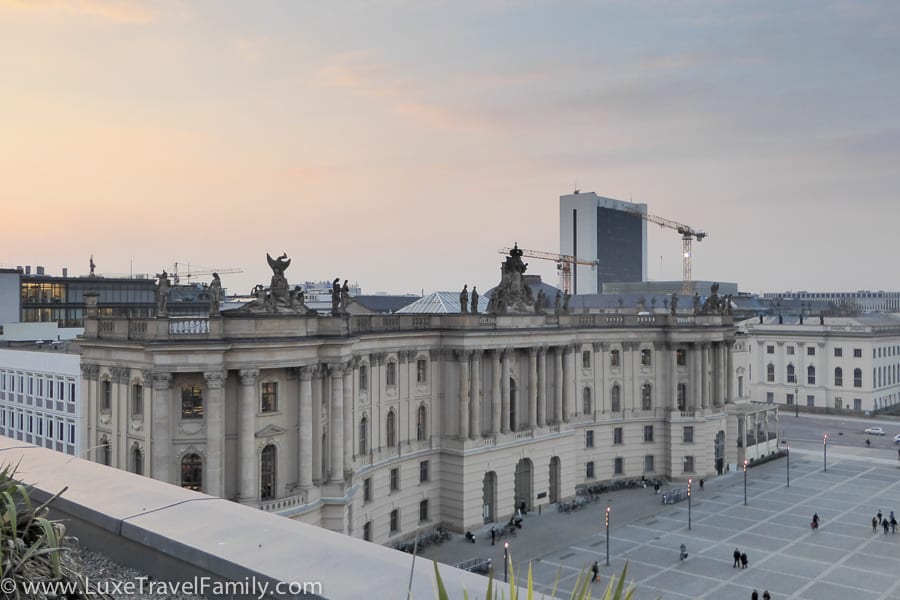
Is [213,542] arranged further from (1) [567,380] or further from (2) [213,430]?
(1) [567,380]

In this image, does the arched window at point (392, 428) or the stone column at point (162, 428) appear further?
the arched window at point (392, 428)

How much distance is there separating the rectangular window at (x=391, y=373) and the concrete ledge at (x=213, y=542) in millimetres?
51599

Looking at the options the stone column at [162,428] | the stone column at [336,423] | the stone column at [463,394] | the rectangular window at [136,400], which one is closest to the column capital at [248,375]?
the stone column at [162,428]

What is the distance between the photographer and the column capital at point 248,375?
46875mm

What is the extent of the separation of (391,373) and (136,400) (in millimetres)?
21127

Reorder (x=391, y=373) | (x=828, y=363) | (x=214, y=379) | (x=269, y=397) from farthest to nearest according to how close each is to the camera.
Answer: (x=828, y=363), (x=391, y=373), (x=269, y=397), (x=214, y=379)

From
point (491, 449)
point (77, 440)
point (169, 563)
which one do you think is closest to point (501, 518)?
point (491, 449)

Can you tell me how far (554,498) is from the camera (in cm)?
7556

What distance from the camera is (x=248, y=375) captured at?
4703cm

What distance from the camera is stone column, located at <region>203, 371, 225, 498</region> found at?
4569cm

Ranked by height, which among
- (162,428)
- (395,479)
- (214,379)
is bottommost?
(395,479)

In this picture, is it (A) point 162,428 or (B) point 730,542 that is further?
(B) point 730,542

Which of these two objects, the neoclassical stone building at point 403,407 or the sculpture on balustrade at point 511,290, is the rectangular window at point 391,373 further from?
the sculpture on balustrade at point 511,290

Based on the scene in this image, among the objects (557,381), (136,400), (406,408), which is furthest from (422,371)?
(136,400)
